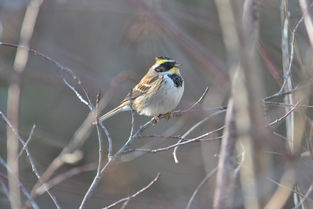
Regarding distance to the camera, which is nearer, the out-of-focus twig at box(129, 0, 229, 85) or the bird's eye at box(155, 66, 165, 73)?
the out-of-focus twig at box(129, 0, 229, 85)

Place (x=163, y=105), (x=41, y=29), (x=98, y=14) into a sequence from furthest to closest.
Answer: (x=98, y=14) → (x=41, y=29) → (x=163, y=105)

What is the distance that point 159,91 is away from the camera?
5.51m

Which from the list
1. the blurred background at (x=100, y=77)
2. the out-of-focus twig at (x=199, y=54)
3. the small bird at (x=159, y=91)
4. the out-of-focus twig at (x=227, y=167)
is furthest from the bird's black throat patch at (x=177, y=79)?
the out-of-focus twig at (x=227, y=167)

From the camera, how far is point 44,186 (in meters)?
2.97

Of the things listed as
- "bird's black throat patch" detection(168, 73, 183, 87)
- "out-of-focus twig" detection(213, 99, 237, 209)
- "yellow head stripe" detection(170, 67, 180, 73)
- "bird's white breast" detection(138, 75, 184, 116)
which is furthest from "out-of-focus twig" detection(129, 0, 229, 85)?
"yellow head stripe" detection(170, 67, 180, 73)

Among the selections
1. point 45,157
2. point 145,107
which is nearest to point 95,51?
point 45,157

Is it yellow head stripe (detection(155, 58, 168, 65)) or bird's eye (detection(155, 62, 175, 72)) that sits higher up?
yellow head stripe (detection(155, 58, 168, 65))

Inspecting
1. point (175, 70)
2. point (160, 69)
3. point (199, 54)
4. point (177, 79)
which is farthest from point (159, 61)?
point (199, 54)

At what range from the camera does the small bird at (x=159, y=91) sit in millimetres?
5371

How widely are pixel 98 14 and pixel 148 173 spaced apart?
3.33 metres

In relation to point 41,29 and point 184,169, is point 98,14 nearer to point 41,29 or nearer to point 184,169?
point 41,29

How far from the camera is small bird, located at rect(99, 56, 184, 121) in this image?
211 inches

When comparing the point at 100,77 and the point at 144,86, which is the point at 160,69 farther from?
the point at 100,77

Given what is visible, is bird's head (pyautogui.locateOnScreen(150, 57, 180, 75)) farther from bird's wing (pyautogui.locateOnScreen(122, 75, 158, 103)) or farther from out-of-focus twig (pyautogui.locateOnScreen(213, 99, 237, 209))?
out-of-focus twig (pyautogui.locateOnScreen(213, 99, 237, 209))
